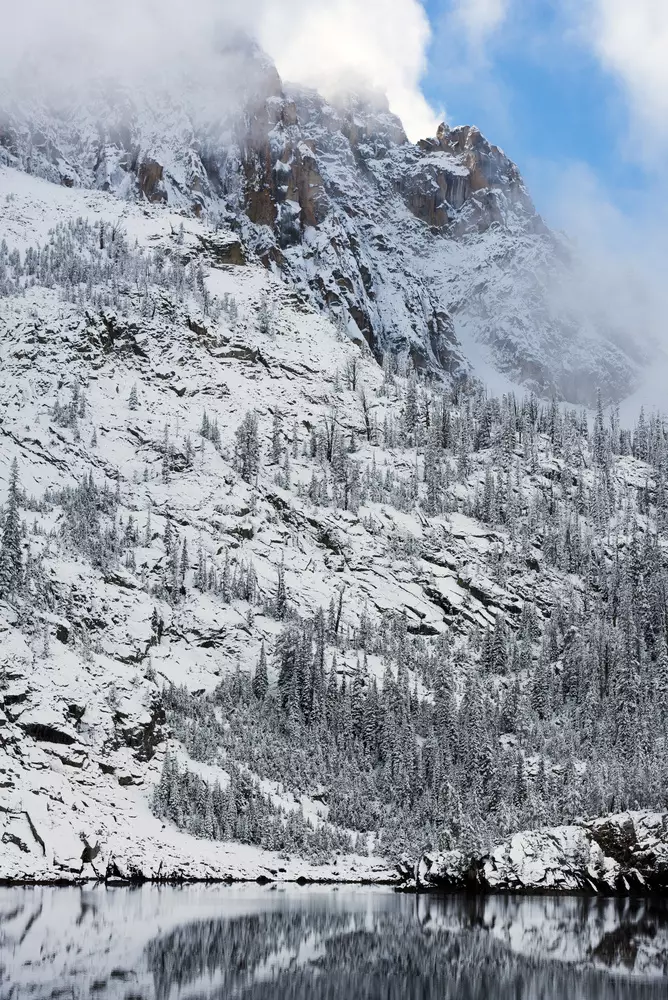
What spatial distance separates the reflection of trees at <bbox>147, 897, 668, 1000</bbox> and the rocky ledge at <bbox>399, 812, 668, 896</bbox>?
74.2ft

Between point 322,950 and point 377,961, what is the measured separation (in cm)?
446

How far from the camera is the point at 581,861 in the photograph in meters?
98.1

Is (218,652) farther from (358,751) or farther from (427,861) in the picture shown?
(427,861)

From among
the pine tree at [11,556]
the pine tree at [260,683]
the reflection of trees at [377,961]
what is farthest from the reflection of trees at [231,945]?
the pine tree at [260,683]

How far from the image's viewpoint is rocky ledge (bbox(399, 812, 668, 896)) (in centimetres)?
9575

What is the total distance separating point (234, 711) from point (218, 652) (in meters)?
14.1

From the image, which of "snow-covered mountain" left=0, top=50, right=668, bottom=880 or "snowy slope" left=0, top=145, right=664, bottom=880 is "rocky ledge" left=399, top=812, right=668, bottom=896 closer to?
"snow-covered mountain" left=0, top=50, right=668, bottom=880

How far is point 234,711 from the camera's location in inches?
5733

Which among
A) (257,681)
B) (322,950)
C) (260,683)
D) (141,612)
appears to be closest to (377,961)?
(322,950)

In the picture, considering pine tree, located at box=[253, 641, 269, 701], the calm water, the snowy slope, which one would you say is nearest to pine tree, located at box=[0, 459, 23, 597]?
the snowy slope

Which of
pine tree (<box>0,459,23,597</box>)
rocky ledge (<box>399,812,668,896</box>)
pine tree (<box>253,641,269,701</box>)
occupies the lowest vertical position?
rocky ledge (<box>399,812,668,896</box>)

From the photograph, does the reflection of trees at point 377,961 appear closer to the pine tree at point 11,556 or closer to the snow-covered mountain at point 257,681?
the snow-covered mountain at point 257,681

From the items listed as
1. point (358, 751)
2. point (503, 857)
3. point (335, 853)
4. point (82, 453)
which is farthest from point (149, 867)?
point (82, 453)

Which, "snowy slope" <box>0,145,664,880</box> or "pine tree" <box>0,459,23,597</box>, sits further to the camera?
"pine tree" <box>0,459,23,597</box>
